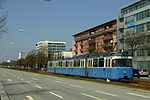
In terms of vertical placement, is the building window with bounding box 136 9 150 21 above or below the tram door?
above

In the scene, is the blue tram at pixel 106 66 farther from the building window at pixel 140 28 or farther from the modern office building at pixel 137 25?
the building window at pixel 140 28

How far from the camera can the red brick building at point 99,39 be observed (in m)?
78.2

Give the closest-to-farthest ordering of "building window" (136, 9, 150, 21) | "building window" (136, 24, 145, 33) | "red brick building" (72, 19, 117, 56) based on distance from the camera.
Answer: "building window" (136, 9, 150, 21), "building window" (136, 24, 145, 33), "red brick building" (72, 19, 117, 56)

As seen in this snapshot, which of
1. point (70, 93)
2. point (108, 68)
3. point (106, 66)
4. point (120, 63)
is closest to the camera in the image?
point (70, 93)

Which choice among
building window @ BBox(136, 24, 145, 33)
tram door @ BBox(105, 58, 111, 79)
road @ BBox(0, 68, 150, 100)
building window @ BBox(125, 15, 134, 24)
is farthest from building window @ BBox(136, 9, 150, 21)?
road @ BBox(0, 68, 150, 100)

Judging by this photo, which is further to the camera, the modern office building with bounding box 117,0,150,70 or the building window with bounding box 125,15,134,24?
the building window with bounding box 125,15,134,24

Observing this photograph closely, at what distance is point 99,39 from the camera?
8844cm

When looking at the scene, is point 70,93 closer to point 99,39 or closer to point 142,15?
point 142,15

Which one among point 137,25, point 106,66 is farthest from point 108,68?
point 137,25

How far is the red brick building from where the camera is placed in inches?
3081

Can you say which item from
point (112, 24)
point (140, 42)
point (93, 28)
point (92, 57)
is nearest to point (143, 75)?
point (140, 42)

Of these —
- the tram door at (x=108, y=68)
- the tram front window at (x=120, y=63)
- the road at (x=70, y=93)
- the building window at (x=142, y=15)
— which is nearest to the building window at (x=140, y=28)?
the building window at (x=142, y=15)

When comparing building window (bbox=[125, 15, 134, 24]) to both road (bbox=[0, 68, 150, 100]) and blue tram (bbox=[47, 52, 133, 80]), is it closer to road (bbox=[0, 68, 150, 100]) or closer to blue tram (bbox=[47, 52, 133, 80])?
blue tram (bbox=[47, 52, 133, 80])

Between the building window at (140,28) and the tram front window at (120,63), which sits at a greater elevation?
the building window at (140,28)
